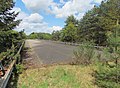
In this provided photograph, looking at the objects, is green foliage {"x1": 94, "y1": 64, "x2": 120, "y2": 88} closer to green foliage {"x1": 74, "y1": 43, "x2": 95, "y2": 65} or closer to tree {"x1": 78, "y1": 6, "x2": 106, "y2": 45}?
green foliage {"x1": 74, "y1": 43, "x2": 95, "y2": 65}

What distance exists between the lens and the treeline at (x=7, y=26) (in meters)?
18.5

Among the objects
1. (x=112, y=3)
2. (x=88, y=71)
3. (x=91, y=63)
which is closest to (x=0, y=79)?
(x=88, y=71)

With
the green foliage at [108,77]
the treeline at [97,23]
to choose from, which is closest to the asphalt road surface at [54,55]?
the treeline at [97,23]

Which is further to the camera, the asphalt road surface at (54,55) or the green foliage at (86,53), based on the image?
the asphalt road surface at (54,55)

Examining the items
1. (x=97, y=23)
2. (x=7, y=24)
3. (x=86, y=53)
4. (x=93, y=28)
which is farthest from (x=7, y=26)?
(x=93, y=28)

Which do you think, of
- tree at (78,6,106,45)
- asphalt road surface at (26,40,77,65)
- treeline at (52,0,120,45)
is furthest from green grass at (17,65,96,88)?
tree at (78,6,106,45)

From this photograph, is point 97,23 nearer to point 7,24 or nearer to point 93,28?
point 93,28

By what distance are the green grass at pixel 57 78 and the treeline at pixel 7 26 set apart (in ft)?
17.4

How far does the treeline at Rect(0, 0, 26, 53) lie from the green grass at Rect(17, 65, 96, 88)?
17.4 ft

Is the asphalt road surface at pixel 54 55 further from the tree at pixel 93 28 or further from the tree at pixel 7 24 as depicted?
the tree at pixel 93 28

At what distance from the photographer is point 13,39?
65.3ft

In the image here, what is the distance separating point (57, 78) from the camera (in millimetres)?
12367

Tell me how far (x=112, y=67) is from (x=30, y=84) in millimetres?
3929

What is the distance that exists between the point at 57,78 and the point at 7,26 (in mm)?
9031
